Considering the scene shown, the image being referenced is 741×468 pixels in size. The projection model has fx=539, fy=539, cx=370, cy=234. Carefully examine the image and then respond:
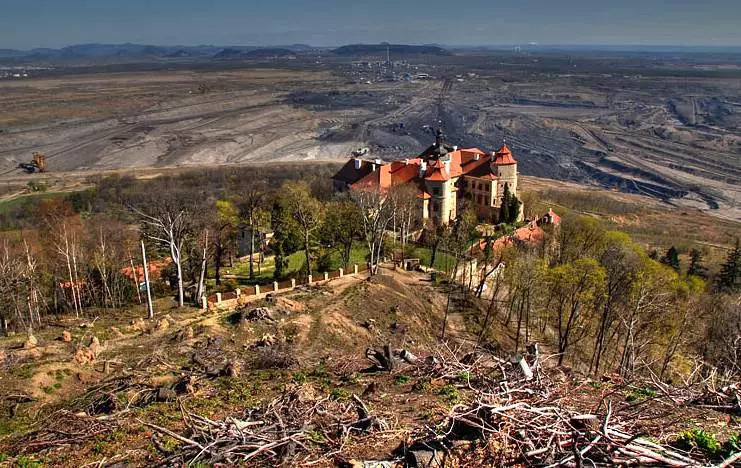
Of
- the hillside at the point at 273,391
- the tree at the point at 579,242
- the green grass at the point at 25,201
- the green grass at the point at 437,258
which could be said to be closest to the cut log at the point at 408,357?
the hillside at the point at 273,391

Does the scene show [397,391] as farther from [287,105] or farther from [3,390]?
[287,105]

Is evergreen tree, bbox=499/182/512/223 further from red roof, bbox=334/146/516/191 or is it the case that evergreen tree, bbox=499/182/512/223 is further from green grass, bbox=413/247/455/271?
green grass, bbox=413/247/455/271

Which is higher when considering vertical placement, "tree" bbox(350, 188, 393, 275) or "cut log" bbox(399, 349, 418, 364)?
"cut log" bbox(399, 349, 418, 364)

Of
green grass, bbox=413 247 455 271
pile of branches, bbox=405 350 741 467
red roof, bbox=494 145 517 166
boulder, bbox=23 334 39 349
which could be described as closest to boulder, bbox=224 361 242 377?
boulder, bbox=23 334 39 349

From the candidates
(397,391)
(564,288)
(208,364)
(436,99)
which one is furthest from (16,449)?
(436,99)

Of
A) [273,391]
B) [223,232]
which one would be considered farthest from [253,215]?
[273,391]

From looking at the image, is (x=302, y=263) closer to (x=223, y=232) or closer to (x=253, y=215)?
(x=253, y=215)
